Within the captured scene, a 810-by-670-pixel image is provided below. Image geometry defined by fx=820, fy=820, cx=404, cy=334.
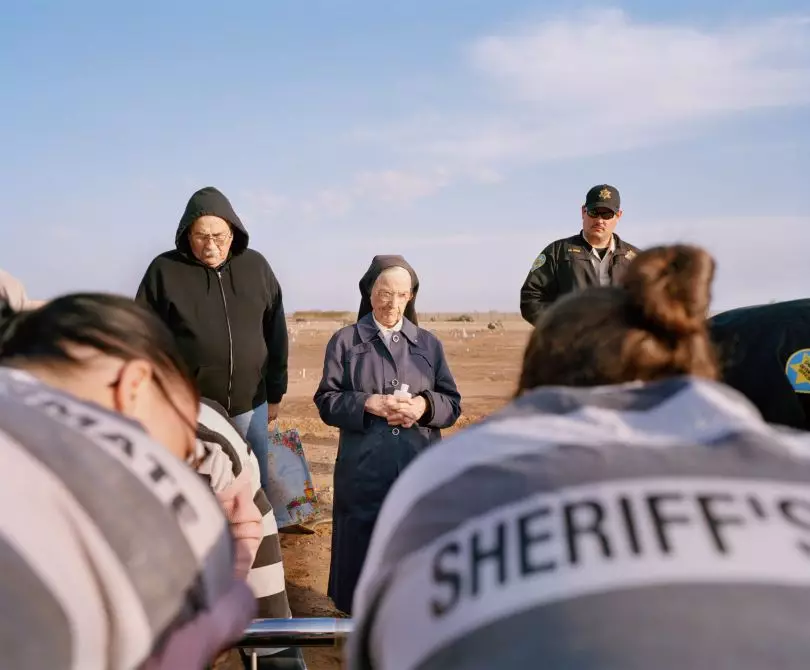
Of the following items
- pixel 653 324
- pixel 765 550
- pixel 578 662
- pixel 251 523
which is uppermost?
pixel 653 324

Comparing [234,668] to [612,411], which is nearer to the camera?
[612,411]

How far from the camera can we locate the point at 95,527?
1.06m

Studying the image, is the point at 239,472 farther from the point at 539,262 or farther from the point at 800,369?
the point at 539,262

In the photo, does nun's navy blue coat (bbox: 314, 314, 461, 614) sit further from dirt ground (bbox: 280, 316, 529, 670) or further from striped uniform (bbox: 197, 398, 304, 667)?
striped uniform (bbox: 197, 398, 304, 667)

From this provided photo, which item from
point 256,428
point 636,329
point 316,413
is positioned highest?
point 636,329

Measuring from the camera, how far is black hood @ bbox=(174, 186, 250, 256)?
4.64 m

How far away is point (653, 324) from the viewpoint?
136 cm

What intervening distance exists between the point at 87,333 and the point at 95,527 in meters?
0.42

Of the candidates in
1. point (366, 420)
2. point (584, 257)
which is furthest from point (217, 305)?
point (584, 257)

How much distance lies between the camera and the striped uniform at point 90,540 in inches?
39.4

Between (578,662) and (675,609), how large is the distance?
128mm

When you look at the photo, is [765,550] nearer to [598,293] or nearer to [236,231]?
[598,293]

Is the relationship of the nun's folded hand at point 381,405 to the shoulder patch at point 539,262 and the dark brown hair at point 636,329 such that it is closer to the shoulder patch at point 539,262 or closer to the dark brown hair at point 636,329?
the shoulder patch at point 539,262

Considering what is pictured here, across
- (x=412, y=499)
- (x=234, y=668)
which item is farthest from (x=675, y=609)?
(x=234, y=668)
